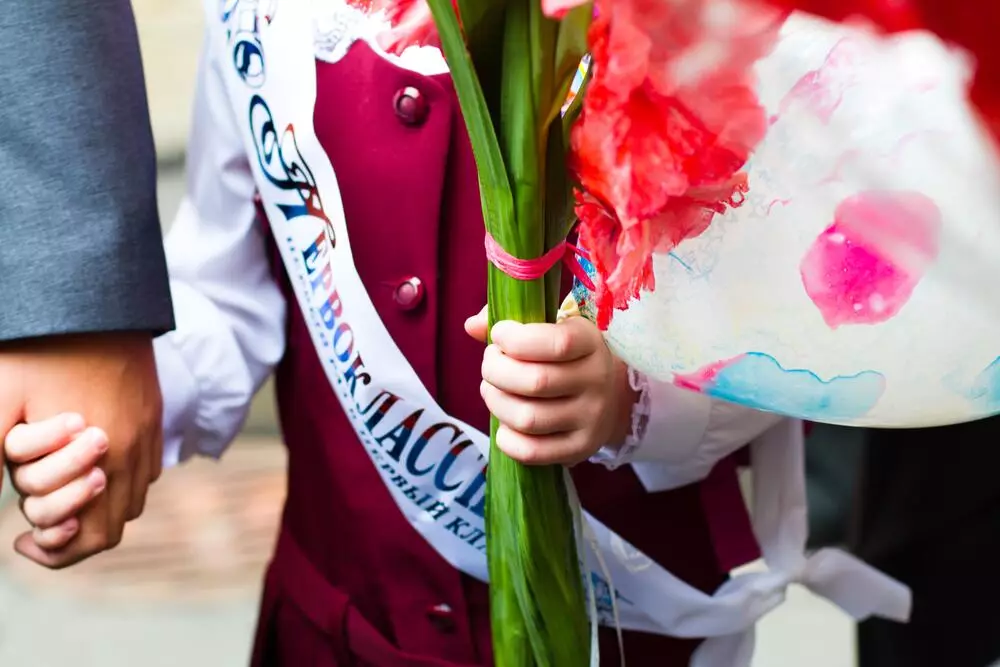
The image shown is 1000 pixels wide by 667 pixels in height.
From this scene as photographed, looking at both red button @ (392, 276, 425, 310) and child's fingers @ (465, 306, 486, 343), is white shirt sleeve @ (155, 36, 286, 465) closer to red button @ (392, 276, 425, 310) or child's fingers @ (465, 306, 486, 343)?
red button @ (392, 276, 425, 310)

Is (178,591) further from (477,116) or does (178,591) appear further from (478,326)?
(477,116)

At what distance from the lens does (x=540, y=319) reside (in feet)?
1.56

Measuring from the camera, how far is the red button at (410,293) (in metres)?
0.64

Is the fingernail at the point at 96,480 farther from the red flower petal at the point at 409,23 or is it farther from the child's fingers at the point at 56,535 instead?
the red flower petal at the point at 409,23

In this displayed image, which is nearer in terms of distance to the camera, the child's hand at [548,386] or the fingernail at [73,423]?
the child's hand at [548,386]

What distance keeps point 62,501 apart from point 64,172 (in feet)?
0.57

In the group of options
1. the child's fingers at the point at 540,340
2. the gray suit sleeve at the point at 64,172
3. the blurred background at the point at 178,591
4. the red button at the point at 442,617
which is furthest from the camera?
the blurred background at the point at 178,591

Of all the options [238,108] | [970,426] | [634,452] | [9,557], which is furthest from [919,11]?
[9,557]

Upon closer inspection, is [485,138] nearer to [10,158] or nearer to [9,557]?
[10,158]

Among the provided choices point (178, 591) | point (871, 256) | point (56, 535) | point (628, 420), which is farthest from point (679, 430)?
point (178, 591)

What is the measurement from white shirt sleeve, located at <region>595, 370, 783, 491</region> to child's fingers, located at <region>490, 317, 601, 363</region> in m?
0.09

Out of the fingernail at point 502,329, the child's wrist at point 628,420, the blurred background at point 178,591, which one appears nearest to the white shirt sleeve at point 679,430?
the child's wrist at point 628,420

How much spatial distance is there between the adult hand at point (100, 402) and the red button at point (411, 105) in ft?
0.64

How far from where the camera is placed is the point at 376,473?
2.31ft
